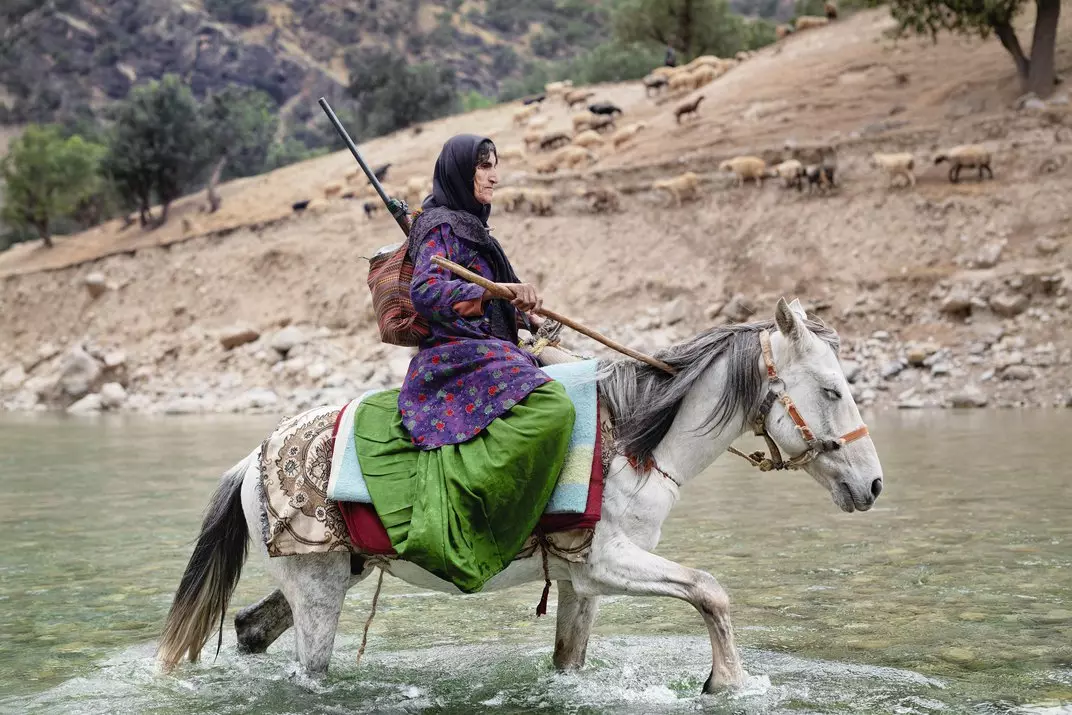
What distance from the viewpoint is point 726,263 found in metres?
30.8

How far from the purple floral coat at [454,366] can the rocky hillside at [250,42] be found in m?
95.2

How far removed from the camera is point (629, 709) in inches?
198

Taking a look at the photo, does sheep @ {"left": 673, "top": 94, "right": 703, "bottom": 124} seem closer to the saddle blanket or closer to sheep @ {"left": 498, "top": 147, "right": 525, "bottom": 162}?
sheep @ {"left": 498, "top": 147, "right": 525, "bottom": 162}

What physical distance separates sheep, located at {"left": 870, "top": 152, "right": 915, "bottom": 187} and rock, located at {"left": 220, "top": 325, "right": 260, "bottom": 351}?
19.1 metres

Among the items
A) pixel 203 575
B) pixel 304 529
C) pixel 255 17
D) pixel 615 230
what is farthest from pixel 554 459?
pixel 255 17

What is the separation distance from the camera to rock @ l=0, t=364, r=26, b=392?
37594 millimetres

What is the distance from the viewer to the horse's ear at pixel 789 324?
4.86 metres

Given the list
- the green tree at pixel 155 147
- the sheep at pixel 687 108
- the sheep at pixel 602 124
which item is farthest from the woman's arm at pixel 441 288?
the green tree at pixel 155 147

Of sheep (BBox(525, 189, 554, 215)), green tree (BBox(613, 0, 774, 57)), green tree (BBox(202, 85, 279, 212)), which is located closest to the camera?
sheep (BBox(525, 189, 554, 215))

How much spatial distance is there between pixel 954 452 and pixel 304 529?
39.7ft

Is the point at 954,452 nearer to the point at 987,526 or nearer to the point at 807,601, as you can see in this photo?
the point at 987,526

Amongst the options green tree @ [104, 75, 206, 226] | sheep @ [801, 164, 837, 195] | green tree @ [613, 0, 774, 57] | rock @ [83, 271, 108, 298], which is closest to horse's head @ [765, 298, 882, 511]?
sheep @ [801, 164, 837, 195]

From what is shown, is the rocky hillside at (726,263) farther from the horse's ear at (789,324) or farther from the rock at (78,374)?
the horse's ear at (789,324)

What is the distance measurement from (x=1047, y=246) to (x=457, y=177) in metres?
24.3
